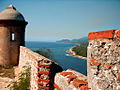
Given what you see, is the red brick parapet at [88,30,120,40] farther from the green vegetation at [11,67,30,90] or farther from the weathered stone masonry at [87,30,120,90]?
the green vegetation at [11,67,30,90]

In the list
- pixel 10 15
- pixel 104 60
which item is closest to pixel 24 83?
pixel 104 60

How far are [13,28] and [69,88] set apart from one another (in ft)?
29.7

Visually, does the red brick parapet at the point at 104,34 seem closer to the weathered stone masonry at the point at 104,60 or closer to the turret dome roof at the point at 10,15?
the weathered stone masonry at the point at 104,60

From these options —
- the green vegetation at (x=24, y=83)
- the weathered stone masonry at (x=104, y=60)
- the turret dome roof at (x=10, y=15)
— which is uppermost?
the turret dome roof at (x=10, y=15)

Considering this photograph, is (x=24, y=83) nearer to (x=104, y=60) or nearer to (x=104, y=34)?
(x=104, y=60)

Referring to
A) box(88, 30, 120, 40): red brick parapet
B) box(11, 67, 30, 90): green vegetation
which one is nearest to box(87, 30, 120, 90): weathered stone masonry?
box(88, 30, 120, 40): red brick parapet

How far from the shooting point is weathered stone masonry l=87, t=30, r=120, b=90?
221cm

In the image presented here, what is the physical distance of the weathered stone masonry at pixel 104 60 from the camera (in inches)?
87.0

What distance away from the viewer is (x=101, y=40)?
2.50 m

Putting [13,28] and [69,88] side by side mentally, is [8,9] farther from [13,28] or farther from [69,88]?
[69,88]

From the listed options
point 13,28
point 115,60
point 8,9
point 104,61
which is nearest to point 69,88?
point 104,61

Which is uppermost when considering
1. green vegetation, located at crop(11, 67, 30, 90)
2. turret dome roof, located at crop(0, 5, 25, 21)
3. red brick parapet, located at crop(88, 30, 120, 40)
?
turret dome roof, located at crop(0, 5, 25, 21)

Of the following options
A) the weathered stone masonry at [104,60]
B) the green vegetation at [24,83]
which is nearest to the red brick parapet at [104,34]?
the weathered stone masonry at [104,60]

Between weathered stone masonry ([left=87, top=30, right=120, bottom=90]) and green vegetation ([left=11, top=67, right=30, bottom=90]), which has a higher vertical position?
weathered stone masonry ([left=87, top=30, right=120, bottom=90])
